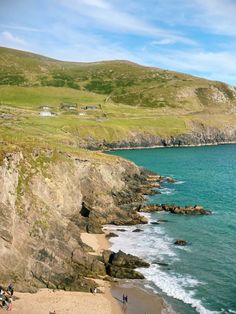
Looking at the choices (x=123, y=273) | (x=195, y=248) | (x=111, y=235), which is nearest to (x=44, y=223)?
(x=123, y=273)

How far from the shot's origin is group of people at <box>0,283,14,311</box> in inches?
1650

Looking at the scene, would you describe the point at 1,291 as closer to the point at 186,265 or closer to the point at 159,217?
the point at 186,265

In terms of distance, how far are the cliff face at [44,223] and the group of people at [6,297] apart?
185 cm

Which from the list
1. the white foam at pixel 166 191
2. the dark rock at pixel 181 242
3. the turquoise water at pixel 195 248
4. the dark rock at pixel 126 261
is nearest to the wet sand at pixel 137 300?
the turquoise water at pixel 195 248

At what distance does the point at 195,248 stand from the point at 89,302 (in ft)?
70.7

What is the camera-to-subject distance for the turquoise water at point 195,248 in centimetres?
4694

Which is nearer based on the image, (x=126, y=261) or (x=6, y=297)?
(x=6, y=297)

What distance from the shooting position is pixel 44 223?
52.8 m

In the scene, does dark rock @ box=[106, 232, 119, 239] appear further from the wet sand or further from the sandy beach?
the sandy beach

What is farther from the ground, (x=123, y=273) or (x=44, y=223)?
(x=44, y=223)

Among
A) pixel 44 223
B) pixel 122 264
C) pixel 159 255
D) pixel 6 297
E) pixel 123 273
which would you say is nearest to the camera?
pixel 6 297

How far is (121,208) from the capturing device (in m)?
80.3

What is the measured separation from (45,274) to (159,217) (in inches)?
1340

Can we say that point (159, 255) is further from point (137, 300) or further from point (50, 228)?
point (50, 228)
